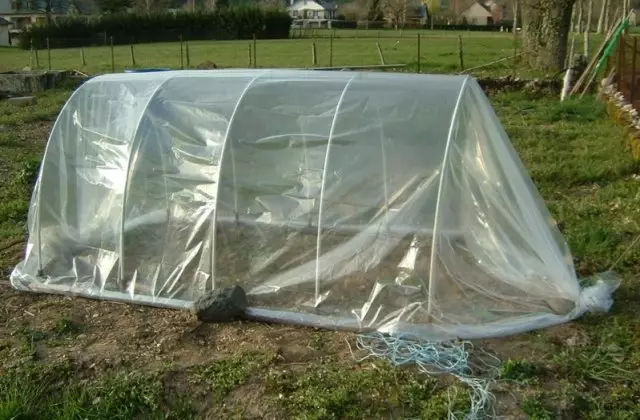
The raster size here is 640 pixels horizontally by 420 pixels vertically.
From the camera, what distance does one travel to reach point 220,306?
19.5 ft

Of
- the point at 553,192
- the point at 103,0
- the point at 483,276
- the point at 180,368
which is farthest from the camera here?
the point at 103,0

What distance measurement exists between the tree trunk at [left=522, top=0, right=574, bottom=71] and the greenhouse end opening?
17837mm

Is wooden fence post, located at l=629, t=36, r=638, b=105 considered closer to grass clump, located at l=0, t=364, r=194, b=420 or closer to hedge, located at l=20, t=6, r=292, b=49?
grass clump, located at l=0, t=364, r=194, b=420

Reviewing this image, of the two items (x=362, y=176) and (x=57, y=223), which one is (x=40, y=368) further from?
(x=362, y=176)

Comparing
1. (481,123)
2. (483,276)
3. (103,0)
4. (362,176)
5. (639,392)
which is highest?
(103,0)

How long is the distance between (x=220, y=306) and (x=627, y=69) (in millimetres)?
12479

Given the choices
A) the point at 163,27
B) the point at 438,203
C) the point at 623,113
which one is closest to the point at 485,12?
the point at 163,27

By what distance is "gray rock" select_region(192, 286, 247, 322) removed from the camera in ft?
19.5

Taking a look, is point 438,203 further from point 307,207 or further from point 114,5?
point 114,5

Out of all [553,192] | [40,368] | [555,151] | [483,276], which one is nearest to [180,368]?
[40,368]

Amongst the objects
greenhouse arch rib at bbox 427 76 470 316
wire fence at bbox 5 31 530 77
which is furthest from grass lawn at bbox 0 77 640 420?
wire fence at bbox 5 31 530 77

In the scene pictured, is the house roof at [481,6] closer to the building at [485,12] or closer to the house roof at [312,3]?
the building at [485,12]

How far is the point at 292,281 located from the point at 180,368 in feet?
4.28

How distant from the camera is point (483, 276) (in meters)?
5.91
